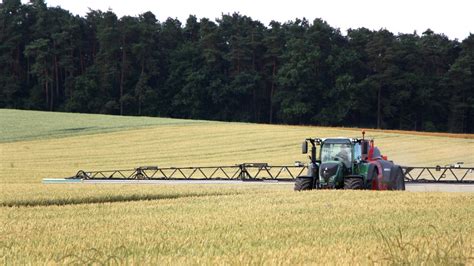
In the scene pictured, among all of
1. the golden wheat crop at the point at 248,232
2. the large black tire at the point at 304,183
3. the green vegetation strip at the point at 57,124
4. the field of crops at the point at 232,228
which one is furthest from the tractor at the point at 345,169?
A: the green vegetation strip at the point at 57,124

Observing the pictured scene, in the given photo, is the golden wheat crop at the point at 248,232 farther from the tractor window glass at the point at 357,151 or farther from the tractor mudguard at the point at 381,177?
the tractor mudguard at the point at 381,177

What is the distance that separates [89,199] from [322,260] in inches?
582

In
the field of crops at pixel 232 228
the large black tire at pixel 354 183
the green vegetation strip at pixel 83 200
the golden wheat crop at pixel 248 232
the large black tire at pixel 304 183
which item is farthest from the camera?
the large black tire at pixel 304 183

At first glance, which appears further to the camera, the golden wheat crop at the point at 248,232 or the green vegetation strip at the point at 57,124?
the green vegetation strip at the point at 57,124

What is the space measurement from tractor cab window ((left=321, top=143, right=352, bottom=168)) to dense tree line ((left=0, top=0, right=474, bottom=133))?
59451 millimetres

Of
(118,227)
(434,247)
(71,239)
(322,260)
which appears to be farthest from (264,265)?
(118,227)

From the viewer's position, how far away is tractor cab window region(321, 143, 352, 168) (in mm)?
25547

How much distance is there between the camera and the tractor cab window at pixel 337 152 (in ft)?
83.8

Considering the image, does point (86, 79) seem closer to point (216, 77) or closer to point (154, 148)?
point (216, 77)

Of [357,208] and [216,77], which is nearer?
[357,208]

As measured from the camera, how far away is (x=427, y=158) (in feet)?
164

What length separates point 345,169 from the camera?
2552 cm

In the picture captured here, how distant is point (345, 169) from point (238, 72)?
72067mm

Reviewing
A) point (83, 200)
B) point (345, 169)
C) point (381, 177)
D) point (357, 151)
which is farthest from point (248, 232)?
point (381, 177)
